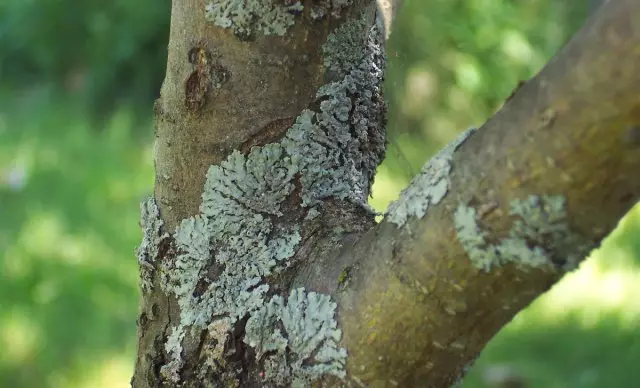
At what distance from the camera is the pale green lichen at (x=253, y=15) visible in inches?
26.1

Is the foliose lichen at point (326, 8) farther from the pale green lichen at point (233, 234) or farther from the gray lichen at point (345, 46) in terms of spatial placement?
the pale green lichen at point (233, 234)

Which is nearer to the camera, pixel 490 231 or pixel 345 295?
pixel 490 231

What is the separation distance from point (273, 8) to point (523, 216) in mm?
330

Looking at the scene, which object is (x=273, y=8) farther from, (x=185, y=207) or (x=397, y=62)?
(x=397, y=62)

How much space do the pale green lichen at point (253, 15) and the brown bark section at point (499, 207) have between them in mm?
226

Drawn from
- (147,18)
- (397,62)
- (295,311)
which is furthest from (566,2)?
(295,311)

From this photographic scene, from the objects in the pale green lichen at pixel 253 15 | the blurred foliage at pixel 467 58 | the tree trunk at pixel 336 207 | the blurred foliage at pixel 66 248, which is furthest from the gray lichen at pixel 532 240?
the blurred foliage at pixel 467 58

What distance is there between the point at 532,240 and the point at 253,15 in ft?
1.16

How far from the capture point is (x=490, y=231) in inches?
19.6

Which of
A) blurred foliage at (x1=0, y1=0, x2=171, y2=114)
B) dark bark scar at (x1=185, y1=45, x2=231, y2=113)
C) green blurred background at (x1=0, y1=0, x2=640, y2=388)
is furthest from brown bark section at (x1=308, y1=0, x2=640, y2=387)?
blurred foliage at (x1=0, y1=0, x2=171, y2=114)

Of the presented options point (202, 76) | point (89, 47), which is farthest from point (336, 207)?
point (89, 47)

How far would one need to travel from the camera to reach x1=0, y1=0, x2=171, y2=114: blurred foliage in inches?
145

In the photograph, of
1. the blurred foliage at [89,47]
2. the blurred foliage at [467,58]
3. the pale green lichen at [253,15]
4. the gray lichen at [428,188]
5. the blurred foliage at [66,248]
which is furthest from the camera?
the blurred foliage at [89,47]

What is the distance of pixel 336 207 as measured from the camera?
74 centimetres
